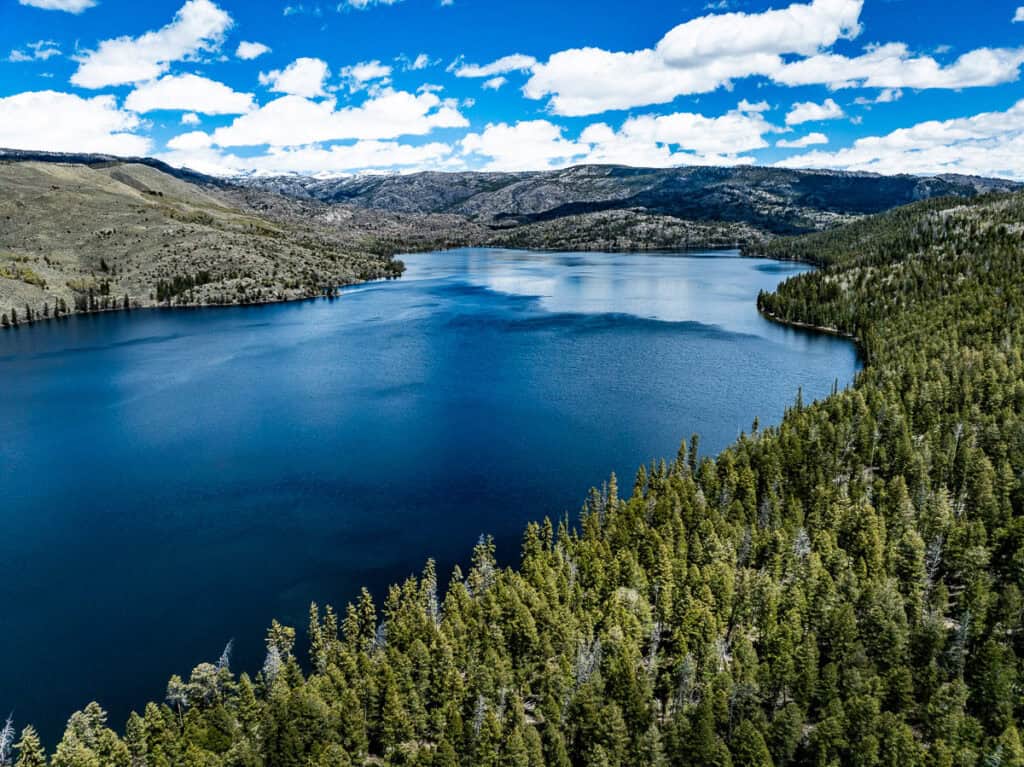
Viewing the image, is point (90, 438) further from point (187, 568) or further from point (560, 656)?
point (560, 656)

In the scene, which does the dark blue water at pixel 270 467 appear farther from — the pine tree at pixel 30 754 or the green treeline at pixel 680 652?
the green treeline at pixel 680 652

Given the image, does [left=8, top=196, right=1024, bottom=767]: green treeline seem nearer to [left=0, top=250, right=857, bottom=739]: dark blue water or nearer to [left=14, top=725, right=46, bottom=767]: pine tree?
[left=14, top=725, right=46, bottom=767]: pine tree

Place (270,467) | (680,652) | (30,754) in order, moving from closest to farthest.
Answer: (30,754), (680,652), (270,467)

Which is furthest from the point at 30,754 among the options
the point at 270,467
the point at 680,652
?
the point at 270,467

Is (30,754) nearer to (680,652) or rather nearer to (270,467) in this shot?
(680,652)

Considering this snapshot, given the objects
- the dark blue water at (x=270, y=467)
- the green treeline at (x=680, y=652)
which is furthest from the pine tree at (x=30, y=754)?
the dark blue water at (x=270, y=467)

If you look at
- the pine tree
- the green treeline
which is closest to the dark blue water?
the pine tree
